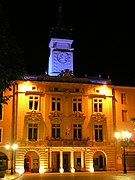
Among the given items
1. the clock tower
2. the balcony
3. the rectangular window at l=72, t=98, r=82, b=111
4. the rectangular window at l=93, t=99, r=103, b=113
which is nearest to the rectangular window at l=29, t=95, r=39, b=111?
the balcony

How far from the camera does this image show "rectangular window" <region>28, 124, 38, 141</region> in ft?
172

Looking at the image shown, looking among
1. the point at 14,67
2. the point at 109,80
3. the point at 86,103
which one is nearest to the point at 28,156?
the point at 86,103

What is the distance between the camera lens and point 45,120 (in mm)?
53219

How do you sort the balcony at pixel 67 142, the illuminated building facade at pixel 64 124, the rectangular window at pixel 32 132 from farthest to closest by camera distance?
the rectangular window at pixel 32 132 → the balcony at pixel 67 142 → the illuminated building facade at pixel 64 124

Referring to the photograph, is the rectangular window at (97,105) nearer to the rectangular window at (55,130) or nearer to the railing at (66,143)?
the railing at (66,143)

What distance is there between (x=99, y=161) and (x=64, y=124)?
7992 mm

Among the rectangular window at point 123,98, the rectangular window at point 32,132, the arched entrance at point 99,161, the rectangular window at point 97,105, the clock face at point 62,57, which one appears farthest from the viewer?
the clock face at point 62,57

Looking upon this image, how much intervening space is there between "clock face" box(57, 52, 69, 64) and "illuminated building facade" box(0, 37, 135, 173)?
878cm

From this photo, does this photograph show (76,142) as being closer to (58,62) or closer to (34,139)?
(34,139)

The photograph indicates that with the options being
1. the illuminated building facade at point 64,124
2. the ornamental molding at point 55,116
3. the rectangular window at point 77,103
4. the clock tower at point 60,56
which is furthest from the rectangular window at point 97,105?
the clock tower at point 60,56

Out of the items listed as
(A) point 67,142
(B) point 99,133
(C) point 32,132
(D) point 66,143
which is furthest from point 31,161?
(B) point 99,133

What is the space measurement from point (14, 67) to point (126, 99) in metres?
34.0

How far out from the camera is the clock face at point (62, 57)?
211 feet

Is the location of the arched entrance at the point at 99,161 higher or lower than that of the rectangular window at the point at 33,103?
lower
